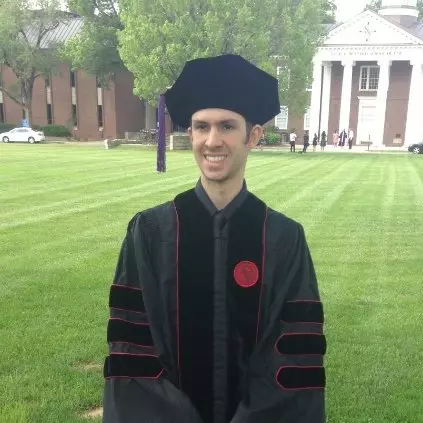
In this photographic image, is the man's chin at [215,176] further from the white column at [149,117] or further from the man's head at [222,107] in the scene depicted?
the white column at [149,117]

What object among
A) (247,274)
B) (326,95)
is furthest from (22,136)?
(247,274)

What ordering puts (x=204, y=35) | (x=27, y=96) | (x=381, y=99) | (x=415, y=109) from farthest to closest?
(x=381, y=99) < (x=415, y=109) < (x=27, y=96) < (x=204, y=35)

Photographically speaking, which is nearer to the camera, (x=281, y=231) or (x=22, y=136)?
(x=281, y=231)

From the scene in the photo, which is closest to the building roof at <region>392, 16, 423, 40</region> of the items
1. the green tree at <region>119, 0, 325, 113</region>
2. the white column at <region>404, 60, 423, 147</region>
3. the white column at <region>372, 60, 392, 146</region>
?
the white column at <region>404, 60, 423, 147</region>

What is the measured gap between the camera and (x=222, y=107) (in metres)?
1.98

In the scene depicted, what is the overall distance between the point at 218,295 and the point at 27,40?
4795 cm

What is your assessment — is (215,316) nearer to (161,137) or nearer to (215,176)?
(215,176)

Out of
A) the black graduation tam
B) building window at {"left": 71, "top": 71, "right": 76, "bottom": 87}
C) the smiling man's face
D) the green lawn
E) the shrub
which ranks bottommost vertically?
the green lawn

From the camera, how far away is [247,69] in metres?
2.06

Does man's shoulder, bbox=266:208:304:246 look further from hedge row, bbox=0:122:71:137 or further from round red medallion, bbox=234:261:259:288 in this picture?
hedge row, bbox=0:122:71:137

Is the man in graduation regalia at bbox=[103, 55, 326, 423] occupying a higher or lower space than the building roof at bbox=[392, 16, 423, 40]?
lower

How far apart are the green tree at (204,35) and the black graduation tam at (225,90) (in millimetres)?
27851

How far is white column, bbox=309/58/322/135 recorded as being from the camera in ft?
171

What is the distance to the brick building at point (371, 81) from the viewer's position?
49.6m
